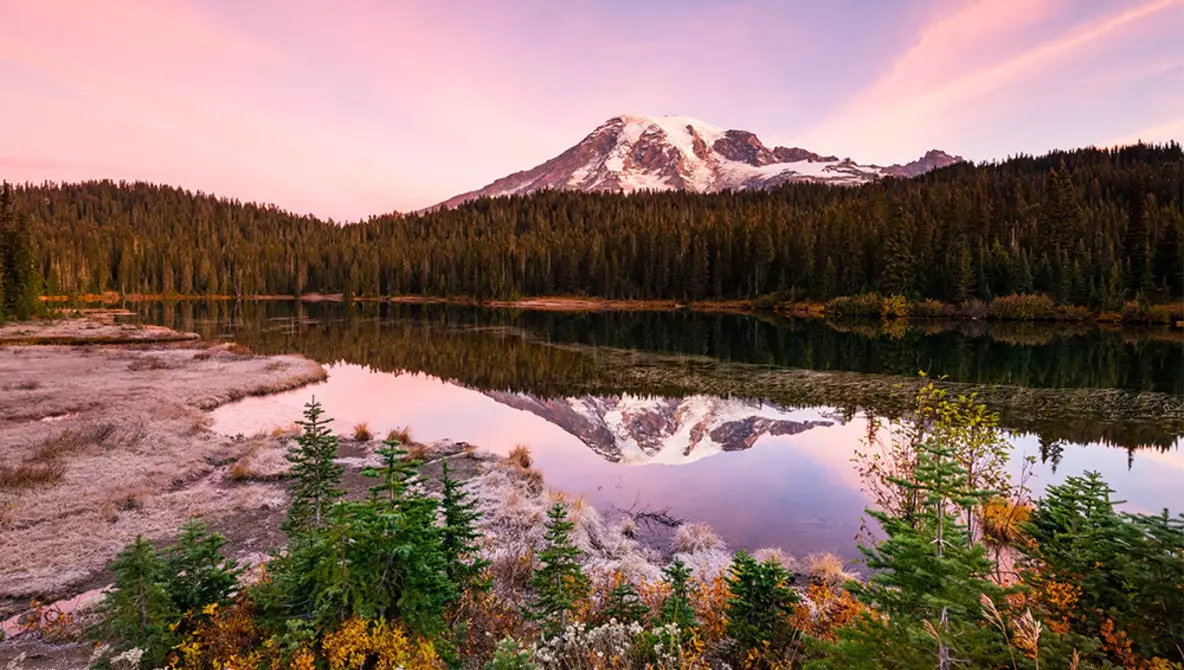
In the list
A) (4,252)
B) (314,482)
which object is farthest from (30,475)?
(4,252)

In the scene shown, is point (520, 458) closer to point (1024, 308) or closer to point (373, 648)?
point (373, 648)

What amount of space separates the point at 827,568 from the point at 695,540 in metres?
3.20

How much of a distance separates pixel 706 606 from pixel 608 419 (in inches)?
767

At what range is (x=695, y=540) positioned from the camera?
1435 centimetres

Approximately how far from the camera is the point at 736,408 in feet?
101

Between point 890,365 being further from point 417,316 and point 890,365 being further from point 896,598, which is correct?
point 417,316

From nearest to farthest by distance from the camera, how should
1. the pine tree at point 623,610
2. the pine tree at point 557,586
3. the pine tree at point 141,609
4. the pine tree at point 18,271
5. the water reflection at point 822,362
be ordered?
the pine tree at point 141,609 < the pine tree at point 557,586 < the pine tree at point 623,610 < the water reflection at point 822,362 < the pine tree at point 18,271

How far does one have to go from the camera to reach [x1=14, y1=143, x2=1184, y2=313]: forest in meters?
83.5

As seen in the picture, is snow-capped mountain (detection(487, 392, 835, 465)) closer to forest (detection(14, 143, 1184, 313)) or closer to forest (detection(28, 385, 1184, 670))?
forest (detection(28, 385, 1184, 670))

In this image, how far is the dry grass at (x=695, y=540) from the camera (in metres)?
14.1

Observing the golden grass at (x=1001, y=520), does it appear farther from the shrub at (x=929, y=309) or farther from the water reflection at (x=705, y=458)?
the shrub at (x=929, y=309)

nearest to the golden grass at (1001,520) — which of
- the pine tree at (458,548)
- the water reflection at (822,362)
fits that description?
the water reflection at (822,362)

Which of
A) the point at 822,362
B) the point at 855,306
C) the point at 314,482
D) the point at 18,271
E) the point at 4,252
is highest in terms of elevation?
the point at 4,252

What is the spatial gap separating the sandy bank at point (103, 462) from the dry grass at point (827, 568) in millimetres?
14513
